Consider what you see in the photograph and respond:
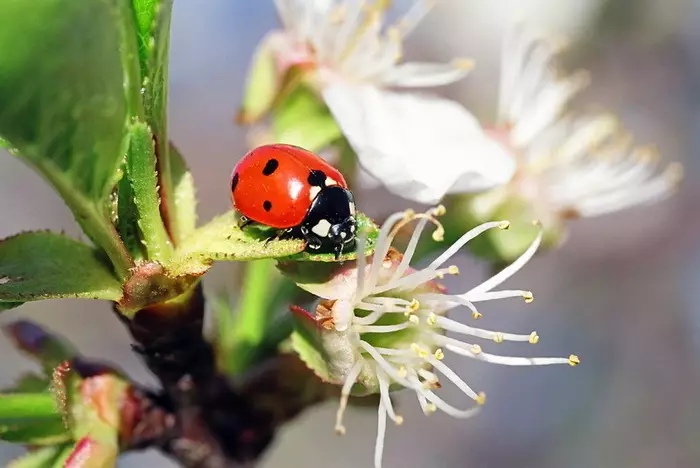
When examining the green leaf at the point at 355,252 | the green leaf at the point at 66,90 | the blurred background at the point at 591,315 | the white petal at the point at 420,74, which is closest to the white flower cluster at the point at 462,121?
the white petal at the point at 420,74

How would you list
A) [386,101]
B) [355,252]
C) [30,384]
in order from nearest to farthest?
[355,252] → [30,384] → [386,101]

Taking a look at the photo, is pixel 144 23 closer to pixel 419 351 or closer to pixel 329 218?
pixel 329 218

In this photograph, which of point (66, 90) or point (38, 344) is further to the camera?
point (38, 344)

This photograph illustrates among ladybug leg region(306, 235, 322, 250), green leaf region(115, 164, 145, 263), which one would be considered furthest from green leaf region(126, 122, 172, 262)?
ladybug leg region(306, 235, 322, 250)

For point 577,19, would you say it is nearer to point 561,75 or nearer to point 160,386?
point 561,75

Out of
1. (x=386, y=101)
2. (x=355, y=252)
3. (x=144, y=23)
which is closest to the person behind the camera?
(x=144, y=23)

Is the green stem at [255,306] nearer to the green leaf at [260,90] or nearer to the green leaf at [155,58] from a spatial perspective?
the green leaf at [260,90]

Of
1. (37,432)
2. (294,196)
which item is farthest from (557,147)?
(37,432)
